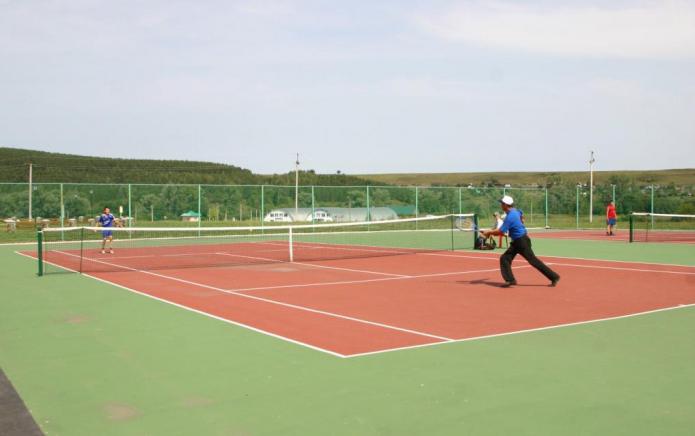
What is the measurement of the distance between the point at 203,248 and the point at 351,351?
17600 mm

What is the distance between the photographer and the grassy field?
9838 cm

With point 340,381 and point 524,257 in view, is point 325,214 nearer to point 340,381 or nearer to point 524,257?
point 524,257

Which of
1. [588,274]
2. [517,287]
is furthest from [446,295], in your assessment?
[588,274]

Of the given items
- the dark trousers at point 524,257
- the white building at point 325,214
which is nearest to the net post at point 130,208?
the white building at point 325,214

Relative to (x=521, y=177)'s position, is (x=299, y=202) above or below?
below

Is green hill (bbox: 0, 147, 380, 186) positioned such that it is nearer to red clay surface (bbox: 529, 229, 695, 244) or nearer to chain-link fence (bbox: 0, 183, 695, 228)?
chain-link fence (bbox: 0, 183, 695, 228)

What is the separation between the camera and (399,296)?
11.5 m

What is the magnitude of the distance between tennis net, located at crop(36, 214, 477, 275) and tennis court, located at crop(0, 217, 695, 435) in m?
2.35

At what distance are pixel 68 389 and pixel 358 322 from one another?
3.88m

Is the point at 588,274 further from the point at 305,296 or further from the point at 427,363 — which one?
the point at 427,363

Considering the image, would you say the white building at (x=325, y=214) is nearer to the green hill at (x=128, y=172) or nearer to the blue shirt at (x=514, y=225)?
the blue shirt at (x=514, y=225)

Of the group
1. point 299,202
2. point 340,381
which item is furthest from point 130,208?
point 340,381

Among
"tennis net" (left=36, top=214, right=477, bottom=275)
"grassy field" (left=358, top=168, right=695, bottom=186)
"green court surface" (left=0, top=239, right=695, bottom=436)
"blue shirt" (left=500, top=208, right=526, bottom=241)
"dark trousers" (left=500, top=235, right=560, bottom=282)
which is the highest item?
"grassy field" (left=358, top=168, right=695, bottom=186)

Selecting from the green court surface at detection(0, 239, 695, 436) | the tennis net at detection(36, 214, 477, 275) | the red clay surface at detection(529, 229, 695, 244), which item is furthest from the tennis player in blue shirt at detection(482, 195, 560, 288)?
the red clay surface at detection(529, 229, 695, 244)
